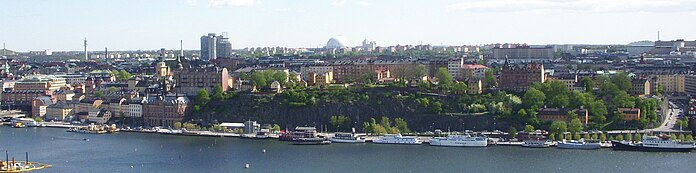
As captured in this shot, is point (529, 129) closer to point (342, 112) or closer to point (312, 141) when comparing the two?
point (312, 141)

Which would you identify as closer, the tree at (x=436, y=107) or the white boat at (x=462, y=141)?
the white boat at (x=462, y=141)

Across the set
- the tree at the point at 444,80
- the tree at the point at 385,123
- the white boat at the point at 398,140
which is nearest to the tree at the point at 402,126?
the tree at the point at 385,123

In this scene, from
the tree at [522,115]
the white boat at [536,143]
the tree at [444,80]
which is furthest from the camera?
the tree at [444,80]

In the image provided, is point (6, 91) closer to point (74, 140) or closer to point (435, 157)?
point (74, 140)

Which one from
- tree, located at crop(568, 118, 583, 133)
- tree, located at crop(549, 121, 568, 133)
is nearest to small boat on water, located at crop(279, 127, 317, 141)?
tree, located at crop(549, 121, 568, 133)

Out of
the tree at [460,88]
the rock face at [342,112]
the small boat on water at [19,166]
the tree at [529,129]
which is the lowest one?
the small boat on water at [19,166]

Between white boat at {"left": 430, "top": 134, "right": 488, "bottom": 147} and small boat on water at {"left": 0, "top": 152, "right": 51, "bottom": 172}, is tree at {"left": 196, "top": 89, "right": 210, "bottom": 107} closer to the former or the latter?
white boat at {"left": 430, "top": 134, "right": 488, "bottom": 147}

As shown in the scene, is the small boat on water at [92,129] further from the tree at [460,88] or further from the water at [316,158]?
the tree at [460,88]
